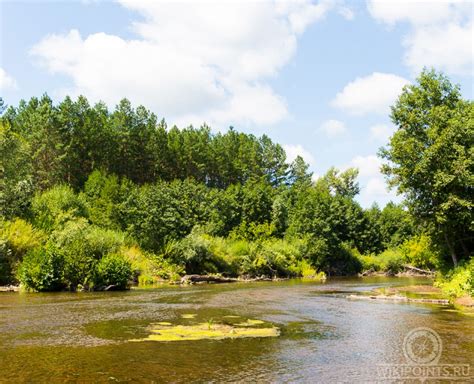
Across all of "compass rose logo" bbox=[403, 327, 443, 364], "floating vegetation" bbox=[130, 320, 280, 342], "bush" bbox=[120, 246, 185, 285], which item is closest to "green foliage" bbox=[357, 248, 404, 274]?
"bush" bbox=[120, 246, 185, 285]

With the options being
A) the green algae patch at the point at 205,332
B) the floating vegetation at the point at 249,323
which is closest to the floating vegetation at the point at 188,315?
the green algae patch at the point at 205,332

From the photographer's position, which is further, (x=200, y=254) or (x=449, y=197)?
(x=200, y=254)

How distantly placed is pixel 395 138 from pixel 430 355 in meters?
30.8

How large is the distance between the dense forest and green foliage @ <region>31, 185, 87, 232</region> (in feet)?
0.71

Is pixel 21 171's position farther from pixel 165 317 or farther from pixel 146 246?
pixel 165 317

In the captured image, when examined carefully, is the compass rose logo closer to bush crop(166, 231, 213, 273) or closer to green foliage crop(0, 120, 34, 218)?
bush crop(166, 231, 213, 273)

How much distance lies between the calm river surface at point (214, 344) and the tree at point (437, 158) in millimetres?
13915

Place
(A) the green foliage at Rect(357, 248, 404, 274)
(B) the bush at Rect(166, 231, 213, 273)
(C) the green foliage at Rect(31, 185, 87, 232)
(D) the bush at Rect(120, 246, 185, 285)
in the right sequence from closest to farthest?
(C) the green foliage at Rect(31, 185, 87, 232), (D) the bush at Rect(120, 246, 185, 285), (B) the bush at Rect(166, 231, 213, 273), (A) the green foliage at Rect(357, 248, 404, 274)

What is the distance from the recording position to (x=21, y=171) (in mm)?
60500

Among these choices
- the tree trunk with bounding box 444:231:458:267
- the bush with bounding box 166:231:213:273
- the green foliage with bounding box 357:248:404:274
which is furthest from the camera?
the green foliage with bounding box 357:248:404:274

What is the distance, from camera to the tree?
133ft

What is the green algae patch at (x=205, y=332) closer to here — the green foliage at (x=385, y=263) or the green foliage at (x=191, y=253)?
the green foliage at (x=191, y=253)

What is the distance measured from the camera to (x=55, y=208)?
2314 inches

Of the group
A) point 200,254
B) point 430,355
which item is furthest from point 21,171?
point 430,355
